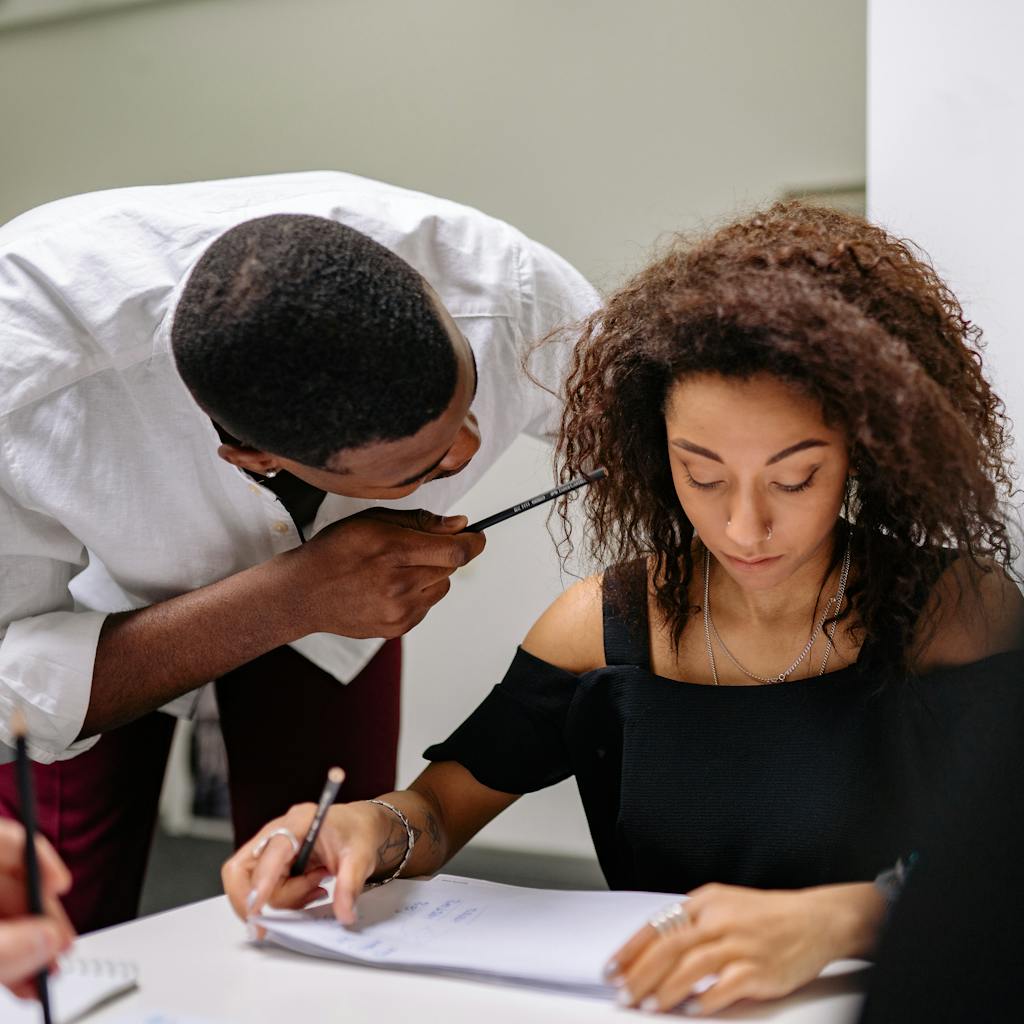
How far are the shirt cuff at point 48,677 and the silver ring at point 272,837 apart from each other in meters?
0.30

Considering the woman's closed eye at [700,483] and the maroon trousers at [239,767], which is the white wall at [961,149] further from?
the maroon trousers at [239,767]

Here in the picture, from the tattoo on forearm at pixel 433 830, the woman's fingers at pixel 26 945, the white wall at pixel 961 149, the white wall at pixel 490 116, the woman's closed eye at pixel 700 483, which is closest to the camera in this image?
the woman's fingers at pixel 26 945

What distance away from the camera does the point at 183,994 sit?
0.80 metres

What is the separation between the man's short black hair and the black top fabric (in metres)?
0.37

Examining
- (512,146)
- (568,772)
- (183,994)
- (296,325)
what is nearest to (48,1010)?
(183,994)

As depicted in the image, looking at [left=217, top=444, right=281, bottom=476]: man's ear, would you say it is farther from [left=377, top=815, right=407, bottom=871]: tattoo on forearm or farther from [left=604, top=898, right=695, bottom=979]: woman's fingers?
[left=604, top=898, right=695, bottom=979]: woman's fingers

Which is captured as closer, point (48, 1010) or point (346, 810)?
point (48, 1010)

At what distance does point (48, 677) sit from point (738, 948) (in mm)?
712

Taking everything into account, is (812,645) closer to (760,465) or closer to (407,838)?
(760,465)

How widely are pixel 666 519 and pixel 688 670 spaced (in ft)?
0.50

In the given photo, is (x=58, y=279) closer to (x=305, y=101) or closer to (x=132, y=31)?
(x=305, y=101)

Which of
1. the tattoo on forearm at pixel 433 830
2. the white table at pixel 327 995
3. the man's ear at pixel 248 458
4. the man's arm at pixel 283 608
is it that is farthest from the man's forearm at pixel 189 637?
the white table at pixel 327 995

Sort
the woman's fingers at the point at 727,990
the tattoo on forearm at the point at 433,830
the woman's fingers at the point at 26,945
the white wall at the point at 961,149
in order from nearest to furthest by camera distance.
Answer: the woman's fingers at the point at 26,945
the woman's fingers at the point at 727,990
the tattoo on forearm at the point at 433,830
the white wall at the point at 961,149

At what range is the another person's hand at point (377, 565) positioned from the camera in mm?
1126
